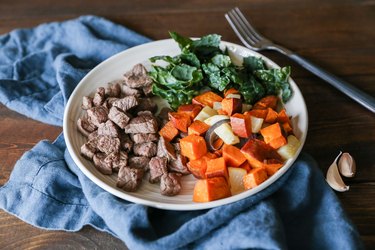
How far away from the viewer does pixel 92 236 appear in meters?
1.66

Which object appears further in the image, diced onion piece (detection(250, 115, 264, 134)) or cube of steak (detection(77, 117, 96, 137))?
cube of steak (detection(77, 117, 96, 137))

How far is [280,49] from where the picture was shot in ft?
7.57

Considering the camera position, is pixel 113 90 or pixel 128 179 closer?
pixel 128 179

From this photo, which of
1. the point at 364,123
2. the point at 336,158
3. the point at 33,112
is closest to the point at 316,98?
the point at 364,123

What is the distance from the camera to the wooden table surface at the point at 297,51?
5.54 feet

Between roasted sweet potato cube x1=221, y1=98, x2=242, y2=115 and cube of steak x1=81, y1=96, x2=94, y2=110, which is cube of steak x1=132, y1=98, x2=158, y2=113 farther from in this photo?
roasted sweet potato cube x1=221, y1=98, x2=242, y2=115

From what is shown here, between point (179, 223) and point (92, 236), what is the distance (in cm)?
33

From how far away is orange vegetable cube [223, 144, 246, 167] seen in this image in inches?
66.3

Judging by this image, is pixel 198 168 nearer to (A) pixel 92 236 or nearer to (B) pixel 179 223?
(B) pixel 179 223

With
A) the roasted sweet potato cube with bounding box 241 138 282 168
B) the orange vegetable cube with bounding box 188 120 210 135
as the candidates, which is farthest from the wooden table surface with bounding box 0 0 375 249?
the orange vegetable cube with bounding box 188 120 210 135

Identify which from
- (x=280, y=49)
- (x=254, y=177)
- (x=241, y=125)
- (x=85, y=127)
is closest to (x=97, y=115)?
(x=85, y=127)

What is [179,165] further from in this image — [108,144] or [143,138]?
[108,144]

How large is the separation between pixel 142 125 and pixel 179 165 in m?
0.24

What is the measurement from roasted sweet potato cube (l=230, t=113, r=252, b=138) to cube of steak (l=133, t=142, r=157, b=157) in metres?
0.35
